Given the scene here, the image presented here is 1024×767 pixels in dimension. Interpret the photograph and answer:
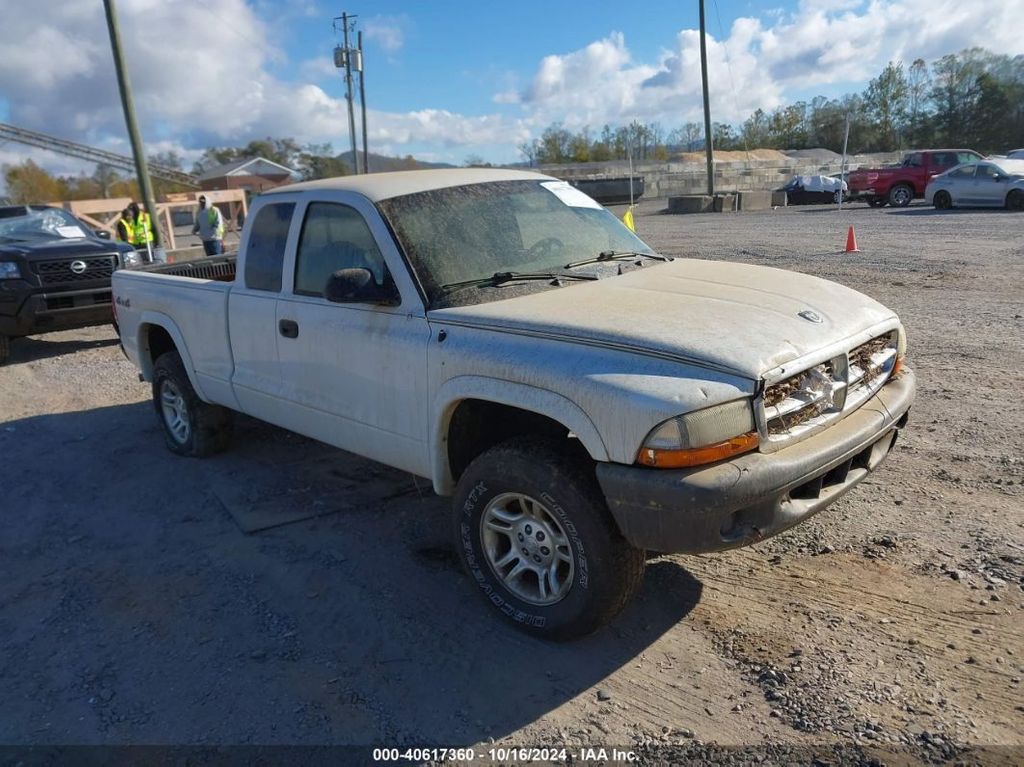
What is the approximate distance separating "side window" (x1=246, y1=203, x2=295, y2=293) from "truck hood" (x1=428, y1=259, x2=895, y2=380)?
59.0 inches

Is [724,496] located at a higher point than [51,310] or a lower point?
lower

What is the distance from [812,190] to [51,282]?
102 feet

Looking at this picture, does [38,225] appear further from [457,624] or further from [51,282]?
[457,624]

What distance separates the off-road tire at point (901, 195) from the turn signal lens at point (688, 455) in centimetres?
2736

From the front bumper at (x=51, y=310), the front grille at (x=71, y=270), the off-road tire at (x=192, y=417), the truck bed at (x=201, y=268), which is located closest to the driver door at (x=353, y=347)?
the off-road tire at (x=192, y=417)

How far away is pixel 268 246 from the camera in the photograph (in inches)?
187

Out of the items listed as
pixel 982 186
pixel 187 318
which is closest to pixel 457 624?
pixel 187 318

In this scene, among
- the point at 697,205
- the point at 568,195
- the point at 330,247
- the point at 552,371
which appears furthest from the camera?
the point at 697,205

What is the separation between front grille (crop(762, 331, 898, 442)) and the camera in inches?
119

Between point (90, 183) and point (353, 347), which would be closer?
point (353, 347)

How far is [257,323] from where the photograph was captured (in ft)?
15.6

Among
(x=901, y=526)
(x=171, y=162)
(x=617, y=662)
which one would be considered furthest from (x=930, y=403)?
(x=171, y=162)

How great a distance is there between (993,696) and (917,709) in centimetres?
29

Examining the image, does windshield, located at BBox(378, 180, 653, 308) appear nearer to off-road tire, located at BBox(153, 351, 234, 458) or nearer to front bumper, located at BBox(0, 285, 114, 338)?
off-road tire, located at BBox(153, 351, 234, 458)
